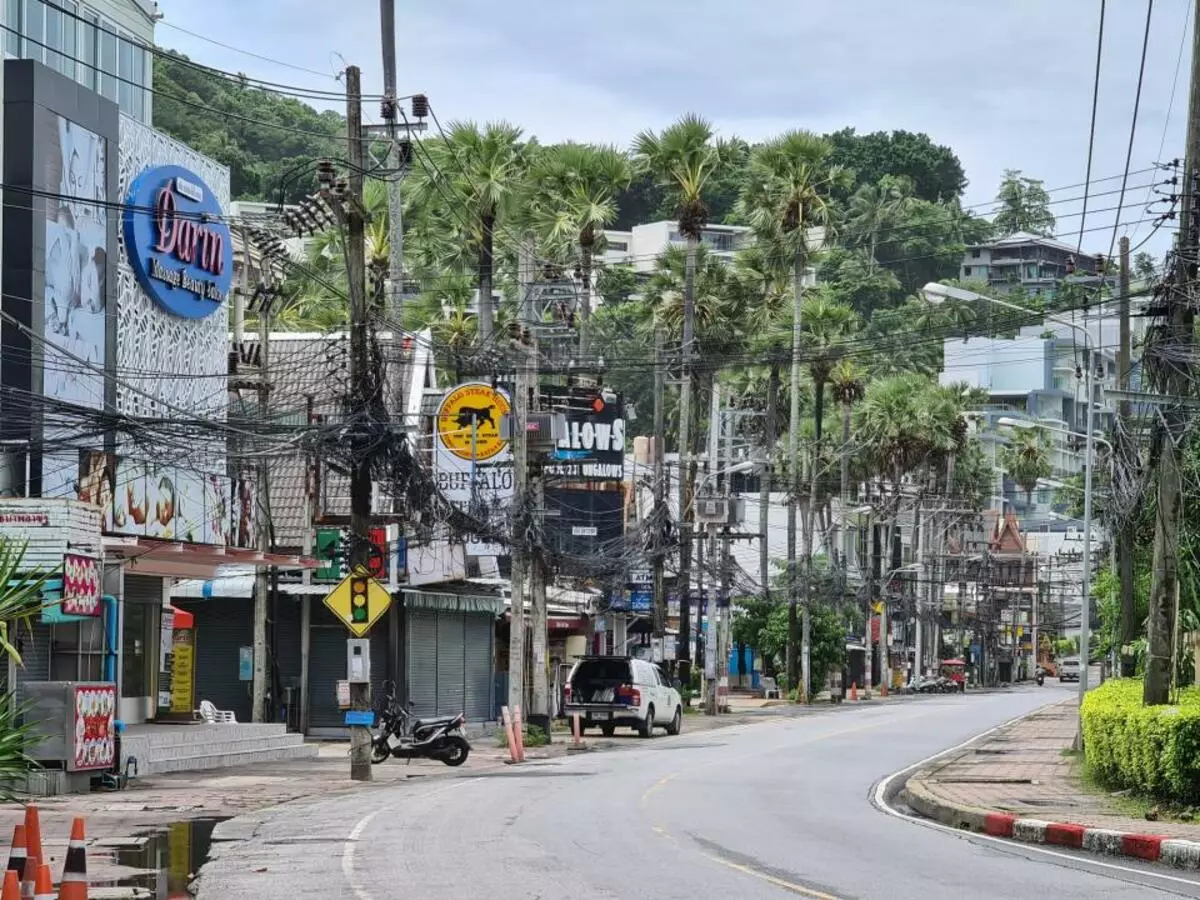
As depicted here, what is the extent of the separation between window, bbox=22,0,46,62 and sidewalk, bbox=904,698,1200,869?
23.1 m

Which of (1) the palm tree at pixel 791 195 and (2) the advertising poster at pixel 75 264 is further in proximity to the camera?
(1) the palm tree at pixel 791 195

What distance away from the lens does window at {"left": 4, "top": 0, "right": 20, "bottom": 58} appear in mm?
37062

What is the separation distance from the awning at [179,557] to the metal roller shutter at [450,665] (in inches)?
347

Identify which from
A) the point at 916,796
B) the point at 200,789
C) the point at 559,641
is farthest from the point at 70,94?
the point at 559,641

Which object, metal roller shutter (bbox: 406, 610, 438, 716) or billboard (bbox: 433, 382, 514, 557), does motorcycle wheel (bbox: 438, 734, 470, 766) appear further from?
metal roller shutter (bbox: 406, 610, 438, 716)

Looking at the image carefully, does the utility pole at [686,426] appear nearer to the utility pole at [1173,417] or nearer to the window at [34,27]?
the window at [34,27]

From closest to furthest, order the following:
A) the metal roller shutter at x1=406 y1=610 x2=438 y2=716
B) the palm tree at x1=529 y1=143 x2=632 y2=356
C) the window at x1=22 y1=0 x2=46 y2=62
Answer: the window at x1=22 y1=0 x2=46 y2=62 → the metal roller shutter at x1=406 y1=610 x2=438 y2=716 → the palm tree at x1=529 y1=143 x2=632 y2=356

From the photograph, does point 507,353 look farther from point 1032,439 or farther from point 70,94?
point 1032,439

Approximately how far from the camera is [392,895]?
14.4 m

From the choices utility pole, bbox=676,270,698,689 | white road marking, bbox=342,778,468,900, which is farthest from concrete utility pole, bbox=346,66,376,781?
utility pole, bbox=676,270,698,689

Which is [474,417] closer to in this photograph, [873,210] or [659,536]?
[659,536]

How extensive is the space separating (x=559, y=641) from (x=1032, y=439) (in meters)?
61.8

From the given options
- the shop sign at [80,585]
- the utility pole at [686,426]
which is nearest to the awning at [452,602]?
Result: the utility pole at [686,426]

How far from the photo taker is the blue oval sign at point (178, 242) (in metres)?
35.4
